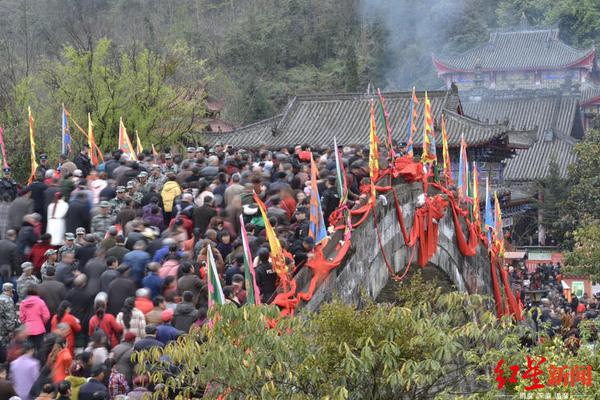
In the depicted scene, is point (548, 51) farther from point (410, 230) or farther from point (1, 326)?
point (1, 326)

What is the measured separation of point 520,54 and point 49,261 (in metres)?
57.2

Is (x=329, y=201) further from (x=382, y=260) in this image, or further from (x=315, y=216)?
(x=315, y=216)

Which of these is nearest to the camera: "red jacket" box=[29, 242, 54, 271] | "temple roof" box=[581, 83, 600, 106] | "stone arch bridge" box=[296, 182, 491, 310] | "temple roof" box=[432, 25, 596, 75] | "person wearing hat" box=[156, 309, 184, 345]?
"person wearing hat" box=[156, 309, 184, 345]

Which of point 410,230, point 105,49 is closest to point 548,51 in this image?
point 105,49

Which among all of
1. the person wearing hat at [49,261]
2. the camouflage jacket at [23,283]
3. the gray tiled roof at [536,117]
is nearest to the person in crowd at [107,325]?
the camouflage jacket at [23,283]

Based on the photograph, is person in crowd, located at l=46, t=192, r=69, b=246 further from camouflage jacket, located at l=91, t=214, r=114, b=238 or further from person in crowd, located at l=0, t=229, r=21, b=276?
person in crowd, located at l=0, t=229, r=21, b=276

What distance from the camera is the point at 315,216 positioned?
49.9ft

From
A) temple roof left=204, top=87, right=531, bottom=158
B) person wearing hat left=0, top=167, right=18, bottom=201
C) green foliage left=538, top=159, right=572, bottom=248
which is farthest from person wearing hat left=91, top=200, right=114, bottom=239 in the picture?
green foliage left=538, top=159, right=572, bottom=248

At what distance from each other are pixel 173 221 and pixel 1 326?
2.99 meters

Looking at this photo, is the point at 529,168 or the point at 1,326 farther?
the point at 529,168

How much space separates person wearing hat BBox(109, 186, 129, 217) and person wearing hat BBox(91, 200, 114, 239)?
283 mm

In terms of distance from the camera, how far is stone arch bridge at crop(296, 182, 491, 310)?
50.7 ft

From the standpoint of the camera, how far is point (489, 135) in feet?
130

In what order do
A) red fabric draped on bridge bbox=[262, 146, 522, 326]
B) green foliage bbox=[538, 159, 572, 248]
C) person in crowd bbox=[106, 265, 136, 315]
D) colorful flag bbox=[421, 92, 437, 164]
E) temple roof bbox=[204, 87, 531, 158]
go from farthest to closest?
green foliage bbox=[538, 159, 572, 248] → temple roof bbox=[204, 87, 531, 158] → colorful flag bbox=[421, 92, 437, 164] → red fabric draped on bridge bbox=[262, 146, 522, 326] → person in crowd bbox=[106, 265, 136, 315]
